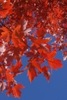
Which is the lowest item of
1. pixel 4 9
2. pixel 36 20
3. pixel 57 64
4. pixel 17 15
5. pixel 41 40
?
pixel 57 64

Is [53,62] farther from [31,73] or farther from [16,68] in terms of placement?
[16,68]

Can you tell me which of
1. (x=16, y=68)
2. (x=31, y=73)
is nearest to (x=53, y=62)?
(x=31, y=73)

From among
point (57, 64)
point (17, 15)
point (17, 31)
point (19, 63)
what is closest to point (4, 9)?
point (17, 31)

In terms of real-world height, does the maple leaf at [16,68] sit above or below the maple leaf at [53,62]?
above

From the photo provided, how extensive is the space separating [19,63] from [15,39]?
36 cm

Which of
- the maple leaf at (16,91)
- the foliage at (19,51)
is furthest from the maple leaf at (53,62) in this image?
the maple leaf at (16,91)

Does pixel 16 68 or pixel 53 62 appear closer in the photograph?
pixel 53 62

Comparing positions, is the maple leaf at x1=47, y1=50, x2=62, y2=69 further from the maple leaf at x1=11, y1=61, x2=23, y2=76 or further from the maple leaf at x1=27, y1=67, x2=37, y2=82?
the maple leaf at x1=11, y1=61, x2=23, y2=76

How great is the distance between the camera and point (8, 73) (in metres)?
1.68

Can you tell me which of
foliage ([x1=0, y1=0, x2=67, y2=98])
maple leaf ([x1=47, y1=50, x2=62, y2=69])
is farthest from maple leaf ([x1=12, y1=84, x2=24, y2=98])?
maple leaf ([x1=47, y1=50, x2=62, y2=69])

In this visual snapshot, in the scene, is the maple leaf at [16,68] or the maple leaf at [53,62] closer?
the maple leaf at [53,62]

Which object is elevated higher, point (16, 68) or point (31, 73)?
point (16, 68)

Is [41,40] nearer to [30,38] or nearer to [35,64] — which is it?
[30,38]

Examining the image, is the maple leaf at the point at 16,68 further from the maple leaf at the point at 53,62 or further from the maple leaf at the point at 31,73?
the maple leaf at the point at 53,62
